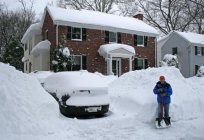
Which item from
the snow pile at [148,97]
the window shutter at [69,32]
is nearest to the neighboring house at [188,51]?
the window shutter at [69,32]

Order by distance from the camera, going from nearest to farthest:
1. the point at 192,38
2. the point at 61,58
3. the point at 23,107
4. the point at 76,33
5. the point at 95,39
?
the point at 23,107, the point at 61,58, the point at 76,33, the point at 95,39, the point at 192,38

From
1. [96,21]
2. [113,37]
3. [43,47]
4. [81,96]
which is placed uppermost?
[96,21]

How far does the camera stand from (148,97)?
10859 millimetres

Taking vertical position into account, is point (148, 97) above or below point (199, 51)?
above

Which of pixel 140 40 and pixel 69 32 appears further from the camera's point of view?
pixel 140 40

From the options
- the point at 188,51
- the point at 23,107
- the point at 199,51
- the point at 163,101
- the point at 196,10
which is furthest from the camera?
the point at 199,51

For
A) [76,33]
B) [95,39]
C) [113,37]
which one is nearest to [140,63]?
[113,37]

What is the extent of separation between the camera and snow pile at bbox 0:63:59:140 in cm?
754

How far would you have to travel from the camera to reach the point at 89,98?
9844 millimetres

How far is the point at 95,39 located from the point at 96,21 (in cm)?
164

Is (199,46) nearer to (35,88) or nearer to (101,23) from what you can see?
(101,23)

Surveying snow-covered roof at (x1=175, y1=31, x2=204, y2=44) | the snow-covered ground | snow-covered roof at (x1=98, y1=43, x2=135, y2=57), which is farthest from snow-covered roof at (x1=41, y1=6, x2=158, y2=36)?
the snow-covered ground

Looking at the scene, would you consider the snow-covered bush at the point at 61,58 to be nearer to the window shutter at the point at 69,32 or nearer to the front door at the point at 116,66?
the window shutter at the point at 69,32

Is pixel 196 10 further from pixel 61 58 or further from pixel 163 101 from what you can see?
pixel 163 101
